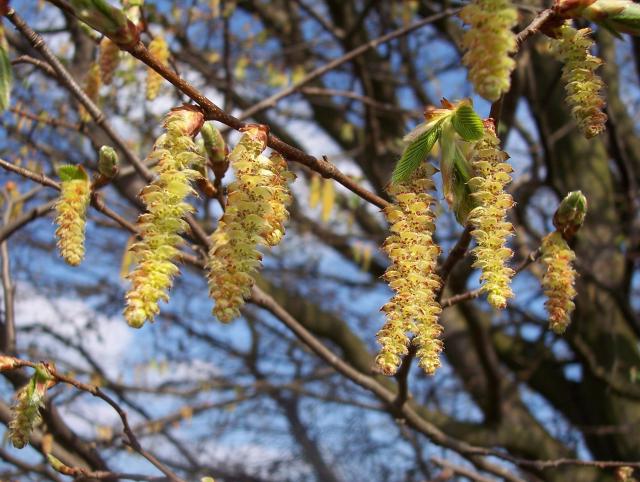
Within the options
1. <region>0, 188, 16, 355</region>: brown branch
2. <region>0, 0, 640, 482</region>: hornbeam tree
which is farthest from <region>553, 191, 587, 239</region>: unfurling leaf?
<region>0, 188, 16, 355</region>: brown branch

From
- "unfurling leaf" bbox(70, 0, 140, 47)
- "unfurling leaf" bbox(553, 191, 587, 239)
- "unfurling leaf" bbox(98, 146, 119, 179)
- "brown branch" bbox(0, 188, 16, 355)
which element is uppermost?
"brown branch" bbox(0, 188, 16, 355)

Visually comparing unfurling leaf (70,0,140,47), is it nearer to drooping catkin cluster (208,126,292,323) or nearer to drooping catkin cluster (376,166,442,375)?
drooping catkin cluster (208,126,292,323)

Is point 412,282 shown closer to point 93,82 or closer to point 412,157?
point 412,157

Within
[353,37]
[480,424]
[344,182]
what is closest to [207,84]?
[353,37]

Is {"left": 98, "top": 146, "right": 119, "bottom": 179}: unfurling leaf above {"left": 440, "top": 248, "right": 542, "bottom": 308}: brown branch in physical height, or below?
above

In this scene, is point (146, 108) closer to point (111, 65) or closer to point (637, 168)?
point (111, 65)

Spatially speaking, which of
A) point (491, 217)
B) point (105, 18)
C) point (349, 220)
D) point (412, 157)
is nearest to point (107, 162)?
point (105, 18)

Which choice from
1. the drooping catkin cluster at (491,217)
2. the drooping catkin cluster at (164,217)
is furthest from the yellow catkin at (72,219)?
the drooping catkin cluster at (491,217)
